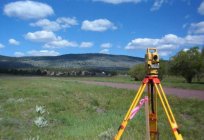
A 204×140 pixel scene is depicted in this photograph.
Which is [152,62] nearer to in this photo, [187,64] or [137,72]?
[187,64]

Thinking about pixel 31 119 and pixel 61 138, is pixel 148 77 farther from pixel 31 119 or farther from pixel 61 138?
pixel 31 119

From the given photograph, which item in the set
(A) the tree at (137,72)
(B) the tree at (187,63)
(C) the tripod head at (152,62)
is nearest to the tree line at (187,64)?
(B) the tree at (187,63)

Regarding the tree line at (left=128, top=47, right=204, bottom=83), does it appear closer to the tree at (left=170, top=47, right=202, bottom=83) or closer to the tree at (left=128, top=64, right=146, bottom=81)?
the tree at (left=170, top=47, right=202, bottom=83)

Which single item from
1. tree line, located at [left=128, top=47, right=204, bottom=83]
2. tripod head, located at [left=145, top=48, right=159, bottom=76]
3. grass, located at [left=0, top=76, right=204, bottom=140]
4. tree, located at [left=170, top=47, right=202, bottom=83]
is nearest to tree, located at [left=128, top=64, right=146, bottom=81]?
tree line, located at [left=128, top=47, right=204, bottom=83]

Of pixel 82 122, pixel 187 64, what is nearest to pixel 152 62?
pixel 82 122

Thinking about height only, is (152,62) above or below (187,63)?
below

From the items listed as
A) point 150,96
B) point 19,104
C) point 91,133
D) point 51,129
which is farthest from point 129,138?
point 19,104

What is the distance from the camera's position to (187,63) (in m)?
66.7

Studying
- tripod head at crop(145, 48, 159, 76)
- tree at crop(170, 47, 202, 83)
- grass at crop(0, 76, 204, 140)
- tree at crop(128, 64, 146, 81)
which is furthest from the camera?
tree at crop(128, 64, 146, 81)

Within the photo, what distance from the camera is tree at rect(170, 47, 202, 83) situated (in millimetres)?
65938

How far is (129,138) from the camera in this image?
10688mm

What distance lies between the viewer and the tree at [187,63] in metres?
65.9

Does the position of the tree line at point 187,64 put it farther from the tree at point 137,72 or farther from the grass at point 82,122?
the grass at point 82,122

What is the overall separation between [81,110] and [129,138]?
24.9ft
